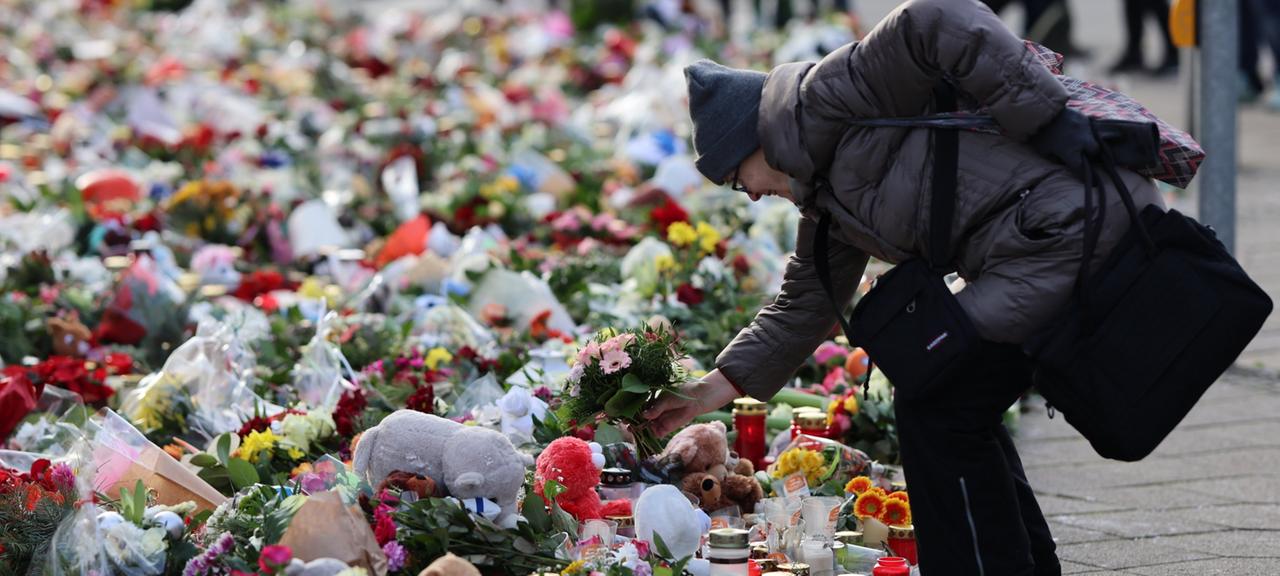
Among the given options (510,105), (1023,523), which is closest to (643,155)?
(510,105)

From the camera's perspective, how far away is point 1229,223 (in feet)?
18.3

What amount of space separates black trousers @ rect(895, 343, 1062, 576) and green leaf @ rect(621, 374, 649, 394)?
0.56 meters

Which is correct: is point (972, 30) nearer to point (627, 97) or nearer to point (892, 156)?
point (892, 156)

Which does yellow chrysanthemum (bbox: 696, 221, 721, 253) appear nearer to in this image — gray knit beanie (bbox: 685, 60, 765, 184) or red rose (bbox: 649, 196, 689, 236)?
red rose (bbox: 649, 196, 689, 236)

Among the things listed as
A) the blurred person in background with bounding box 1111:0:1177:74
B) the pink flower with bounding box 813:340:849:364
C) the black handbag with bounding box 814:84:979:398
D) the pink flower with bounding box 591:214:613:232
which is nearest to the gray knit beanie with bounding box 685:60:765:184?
the black handbag with bounding box 814:84:979:398

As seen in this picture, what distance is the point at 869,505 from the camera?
3.51 metres

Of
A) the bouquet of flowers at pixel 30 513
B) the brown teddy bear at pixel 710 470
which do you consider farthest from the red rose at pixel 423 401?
the bouquet of flowers at pixel 30 513

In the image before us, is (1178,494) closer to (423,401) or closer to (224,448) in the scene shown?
(423,401)

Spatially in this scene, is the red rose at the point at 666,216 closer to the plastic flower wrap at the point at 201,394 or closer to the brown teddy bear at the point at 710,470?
the plastic flower wrap at the point at 201,394

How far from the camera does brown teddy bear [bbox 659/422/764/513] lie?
139 inches

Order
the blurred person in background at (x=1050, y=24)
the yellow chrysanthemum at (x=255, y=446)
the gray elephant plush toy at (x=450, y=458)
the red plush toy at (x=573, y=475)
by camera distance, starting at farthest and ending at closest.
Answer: the blurred person in background at (x=1050, y=24) < the yellow chrysanthemum at (x=255, y=446) < the red plush toy at (x=573, y=475) < the gray elephant plush toy at (x=450, y=458)

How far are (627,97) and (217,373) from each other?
5220 millimetres

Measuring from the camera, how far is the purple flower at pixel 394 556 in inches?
115

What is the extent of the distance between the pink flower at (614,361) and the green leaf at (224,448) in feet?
2.97
